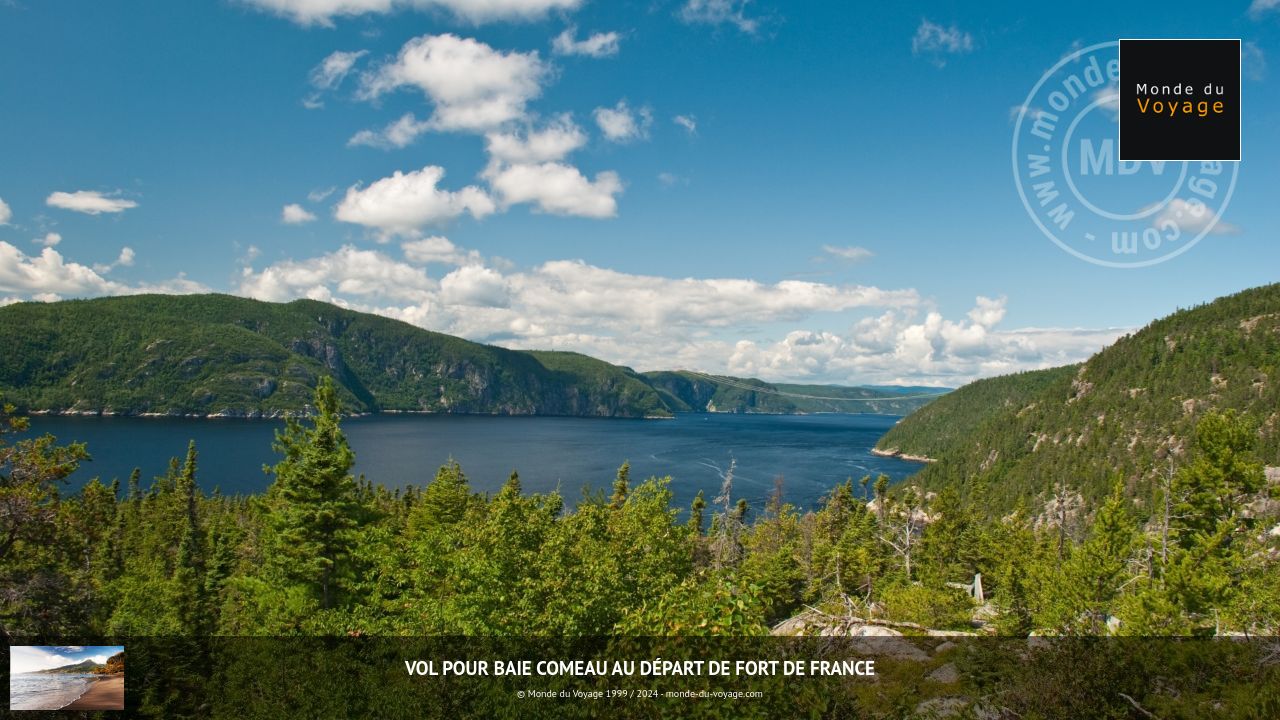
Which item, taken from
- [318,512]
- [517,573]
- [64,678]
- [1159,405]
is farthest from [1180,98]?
[1159,405]

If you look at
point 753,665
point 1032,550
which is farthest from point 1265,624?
point 1032,550

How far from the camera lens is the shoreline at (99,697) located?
563 inches

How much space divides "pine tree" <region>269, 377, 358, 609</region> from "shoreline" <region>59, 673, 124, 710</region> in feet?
35.7

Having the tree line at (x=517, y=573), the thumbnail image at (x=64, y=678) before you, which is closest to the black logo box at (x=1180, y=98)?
the tree line at (x=517, y=573)

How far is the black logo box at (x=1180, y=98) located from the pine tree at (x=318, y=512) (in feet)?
110

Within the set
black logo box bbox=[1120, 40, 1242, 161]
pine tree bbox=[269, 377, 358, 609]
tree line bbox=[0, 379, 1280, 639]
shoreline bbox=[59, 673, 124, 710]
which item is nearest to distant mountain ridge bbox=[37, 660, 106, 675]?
shoreline bbox=[59, 673, 124, 710]

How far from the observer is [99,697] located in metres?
14.5

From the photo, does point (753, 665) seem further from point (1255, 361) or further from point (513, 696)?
point (1255, 361)

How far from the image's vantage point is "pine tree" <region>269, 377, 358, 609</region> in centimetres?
2592

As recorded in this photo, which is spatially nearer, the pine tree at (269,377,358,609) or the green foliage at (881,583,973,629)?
the pine tree at (269,377,358,609)

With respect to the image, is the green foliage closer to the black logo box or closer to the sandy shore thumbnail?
the black logo box

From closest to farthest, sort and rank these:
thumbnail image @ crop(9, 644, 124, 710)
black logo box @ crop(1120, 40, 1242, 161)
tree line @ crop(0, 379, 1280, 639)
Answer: thumbnail image @ crop(9, 644, 124, 710)
tree line @ crop(0, 379, 1280, 639)
black logo box @ crop(1120, 40, 1242, 161)

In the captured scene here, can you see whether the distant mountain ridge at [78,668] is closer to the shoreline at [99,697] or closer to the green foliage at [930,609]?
the shoreline at [99,697]

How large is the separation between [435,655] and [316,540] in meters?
13.8
